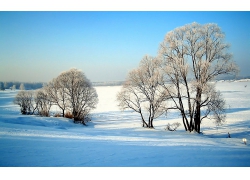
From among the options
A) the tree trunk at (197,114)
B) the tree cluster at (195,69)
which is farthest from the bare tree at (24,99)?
the tree trunk at (197,114)

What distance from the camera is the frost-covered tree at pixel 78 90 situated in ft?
83.8

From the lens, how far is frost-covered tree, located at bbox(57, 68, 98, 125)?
83.8 ft

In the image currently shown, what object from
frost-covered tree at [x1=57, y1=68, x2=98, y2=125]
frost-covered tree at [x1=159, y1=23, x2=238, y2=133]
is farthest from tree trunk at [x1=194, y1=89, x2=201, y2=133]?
frost-covered tree at [x1=57, y1=68, x2=98, y2=125]

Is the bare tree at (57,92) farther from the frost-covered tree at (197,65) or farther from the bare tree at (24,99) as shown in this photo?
the frost-covered tree at (197,65)

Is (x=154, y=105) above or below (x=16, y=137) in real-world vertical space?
above

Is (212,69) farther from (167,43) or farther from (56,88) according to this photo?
(56,88)

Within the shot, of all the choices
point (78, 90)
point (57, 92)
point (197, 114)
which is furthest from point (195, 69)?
point (57, 92)

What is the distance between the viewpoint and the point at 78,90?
2561 centimetres

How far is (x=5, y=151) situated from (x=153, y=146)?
6.99 metres

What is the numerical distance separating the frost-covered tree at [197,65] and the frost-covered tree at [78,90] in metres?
15.2

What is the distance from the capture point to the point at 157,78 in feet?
53.6

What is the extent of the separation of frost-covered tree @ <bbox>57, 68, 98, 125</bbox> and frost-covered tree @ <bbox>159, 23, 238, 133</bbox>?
50.0ft

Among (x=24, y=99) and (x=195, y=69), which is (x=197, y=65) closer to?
(x=195, y=69)

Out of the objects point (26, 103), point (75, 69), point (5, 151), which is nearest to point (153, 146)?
point (5, 151)
